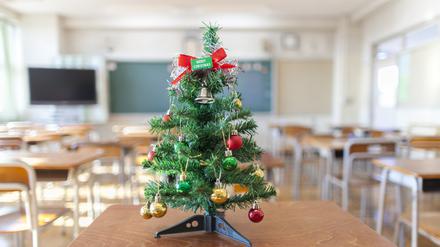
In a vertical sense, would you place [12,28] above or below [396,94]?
above

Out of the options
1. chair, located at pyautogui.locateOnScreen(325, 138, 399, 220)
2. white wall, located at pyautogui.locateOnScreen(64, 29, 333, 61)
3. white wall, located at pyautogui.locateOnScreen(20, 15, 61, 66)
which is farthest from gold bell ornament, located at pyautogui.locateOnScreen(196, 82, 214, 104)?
white wall, located at pyautogui.locateOnScreen(20, 15, 61, 66)

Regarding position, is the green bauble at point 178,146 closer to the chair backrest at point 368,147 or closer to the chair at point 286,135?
the chair backrest at point 368,147

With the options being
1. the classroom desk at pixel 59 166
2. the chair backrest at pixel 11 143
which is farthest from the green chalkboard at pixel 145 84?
the classroom desk at pixel 59 166

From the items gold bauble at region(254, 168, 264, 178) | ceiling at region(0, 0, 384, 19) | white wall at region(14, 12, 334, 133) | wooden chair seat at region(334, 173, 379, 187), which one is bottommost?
wooden chair seat at region(334, 173, 379, 187)

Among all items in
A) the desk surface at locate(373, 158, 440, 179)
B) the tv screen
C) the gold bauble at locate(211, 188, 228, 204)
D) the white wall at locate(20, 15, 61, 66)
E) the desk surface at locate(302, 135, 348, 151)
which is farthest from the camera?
the white wall at locate(20, 15, 61, 66)

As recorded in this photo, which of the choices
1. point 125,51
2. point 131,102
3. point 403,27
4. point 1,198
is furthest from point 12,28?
point 403,27

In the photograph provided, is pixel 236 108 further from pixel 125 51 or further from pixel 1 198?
pixel 125 51

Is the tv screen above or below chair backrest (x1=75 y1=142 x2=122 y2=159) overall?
above

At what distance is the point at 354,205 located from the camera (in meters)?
3.32

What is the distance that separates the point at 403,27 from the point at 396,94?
106 cm

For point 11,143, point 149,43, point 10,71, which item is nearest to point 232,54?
point 149,43

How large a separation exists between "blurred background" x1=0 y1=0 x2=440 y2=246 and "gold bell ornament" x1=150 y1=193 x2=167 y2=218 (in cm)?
420

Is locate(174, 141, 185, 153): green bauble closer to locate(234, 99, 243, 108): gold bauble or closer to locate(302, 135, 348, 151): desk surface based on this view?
locate(234, 99, 243, 108): gold bauble

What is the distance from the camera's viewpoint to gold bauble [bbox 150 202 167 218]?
0.79 meters
